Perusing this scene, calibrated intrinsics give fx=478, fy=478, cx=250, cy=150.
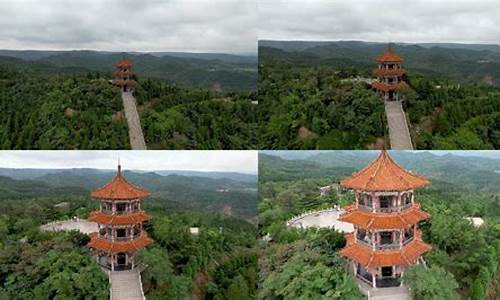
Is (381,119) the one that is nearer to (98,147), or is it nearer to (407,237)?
(407,237)

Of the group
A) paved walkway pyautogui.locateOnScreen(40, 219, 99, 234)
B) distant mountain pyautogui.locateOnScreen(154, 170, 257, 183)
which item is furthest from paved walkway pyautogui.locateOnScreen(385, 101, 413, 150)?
distant mountain pyautogui.locateOnScreen(154, 170, 257, 183)

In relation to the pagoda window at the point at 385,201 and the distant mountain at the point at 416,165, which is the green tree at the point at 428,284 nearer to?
the pagoda window at the point at 385,201

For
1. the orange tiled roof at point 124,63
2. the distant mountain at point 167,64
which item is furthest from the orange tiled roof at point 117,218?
the distant mountain at point 167,64

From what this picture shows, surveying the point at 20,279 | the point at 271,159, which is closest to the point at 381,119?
the point at 271,159

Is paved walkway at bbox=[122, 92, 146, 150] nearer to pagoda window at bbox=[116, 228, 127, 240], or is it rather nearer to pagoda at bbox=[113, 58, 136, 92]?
pagoda at bbox=[113, 58, 136, 92]

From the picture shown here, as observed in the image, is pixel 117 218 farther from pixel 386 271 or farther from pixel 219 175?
pixel 219 175

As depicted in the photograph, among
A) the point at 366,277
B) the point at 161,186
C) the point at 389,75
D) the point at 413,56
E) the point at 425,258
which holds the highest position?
the point at 413,56

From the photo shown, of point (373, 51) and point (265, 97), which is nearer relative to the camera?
point (373, 51)

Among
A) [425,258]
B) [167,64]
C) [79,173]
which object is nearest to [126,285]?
[425,258]
